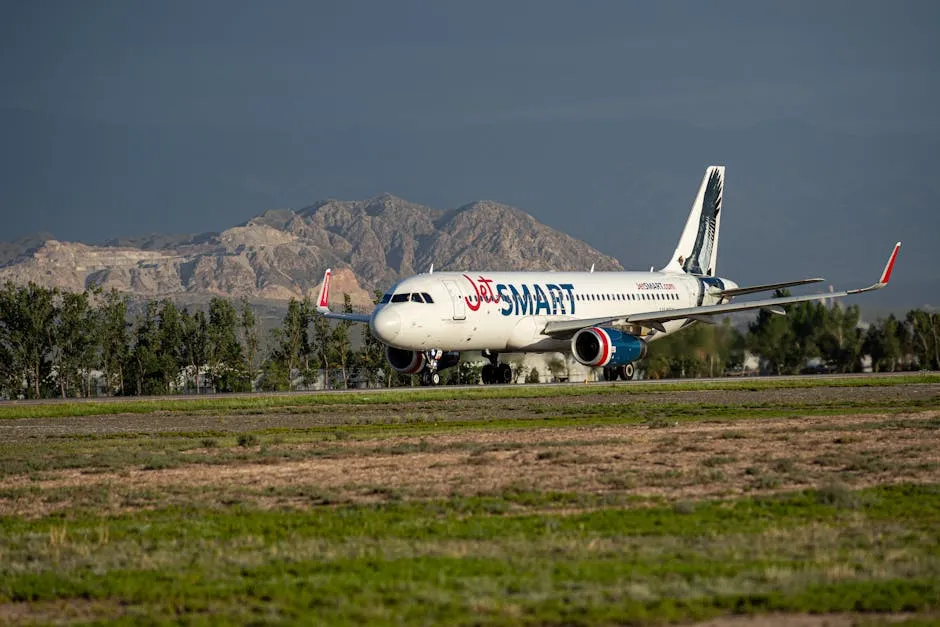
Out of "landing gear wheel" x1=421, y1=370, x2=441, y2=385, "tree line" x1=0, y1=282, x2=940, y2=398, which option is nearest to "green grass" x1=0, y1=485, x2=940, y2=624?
"landing gear wheel" x1=421, y1=370, x2=441, y2=385

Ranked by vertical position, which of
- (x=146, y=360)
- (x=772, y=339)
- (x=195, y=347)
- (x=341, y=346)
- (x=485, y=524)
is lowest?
(x=485, y=524)

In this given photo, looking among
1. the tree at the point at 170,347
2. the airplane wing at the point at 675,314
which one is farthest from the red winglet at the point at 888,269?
the tree at the point at 170,347

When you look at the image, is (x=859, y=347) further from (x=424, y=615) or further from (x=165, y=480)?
(x=424, y=615)

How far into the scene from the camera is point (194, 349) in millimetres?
97062

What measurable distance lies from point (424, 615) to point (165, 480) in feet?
36.3

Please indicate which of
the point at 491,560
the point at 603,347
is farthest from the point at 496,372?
the point at 491,560

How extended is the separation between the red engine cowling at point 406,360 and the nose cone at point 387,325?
6.18 m

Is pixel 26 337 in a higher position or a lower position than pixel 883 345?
higher

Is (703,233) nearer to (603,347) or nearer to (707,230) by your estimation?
(707,230)

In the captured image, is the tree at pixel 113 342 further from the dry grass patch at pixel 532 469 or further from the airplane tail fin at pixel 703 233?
the dry grass patch at pixel 532 469

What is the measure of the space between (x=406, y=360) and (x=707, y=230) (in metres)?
21.8

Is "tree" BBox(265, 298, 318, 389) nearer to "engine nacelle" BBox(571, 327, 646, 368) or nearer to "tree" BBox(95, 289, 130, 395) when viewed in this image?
"tree" BBox(95, 289, 130, 395)

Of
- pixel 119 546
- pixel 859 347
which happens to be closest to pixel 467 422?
pixel 119 546

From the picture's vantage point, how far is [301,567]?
13242 mm
